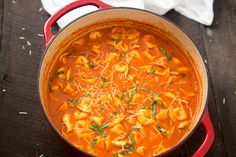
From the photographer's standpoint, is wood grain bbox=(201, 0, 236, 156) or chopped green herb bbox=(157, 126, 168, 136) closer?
chopped green herb bbox=(157, 126, 168, 136)

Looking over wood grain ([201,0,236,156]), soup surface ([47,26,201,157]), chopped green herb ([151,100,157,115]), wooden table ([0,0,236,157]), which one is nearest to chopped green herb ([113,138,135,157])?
soup surface ([47,26,201,157])

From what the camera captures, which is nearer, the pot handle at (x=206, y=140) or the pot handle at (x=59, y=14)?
the pot handle at (x=206, y=140)

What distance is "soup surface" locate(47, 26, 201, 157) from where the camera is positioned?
1423 mm

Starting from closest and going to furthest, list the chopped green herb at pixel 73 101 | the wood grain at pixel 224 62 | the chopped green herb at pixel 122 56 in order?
the chopped green herb at pixel 73 101, the chopped green herb at pixel 122 56, the wood grain at pixel 224 62

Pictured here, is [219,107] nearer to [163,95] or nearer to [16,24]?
[163,95]

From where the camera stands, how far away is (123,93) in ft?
4.90

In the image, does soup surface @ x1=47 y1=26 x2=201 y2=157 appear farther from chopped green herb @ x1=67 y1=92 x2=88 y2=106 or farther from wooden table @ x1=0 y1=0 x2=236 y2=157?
wooden table @ x1=0 y1=0 x2=236 y2=157

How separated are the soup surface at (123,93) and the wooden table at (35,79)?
19cm

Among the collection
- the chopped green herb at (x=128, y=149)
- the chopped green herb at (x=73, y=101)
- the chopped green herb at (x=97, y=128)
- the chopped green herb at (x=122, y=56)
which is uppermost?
the chopped green herb at (x=122, y=56)

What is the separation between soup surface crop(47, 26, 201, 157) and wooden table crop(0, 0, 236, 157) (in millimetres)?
187

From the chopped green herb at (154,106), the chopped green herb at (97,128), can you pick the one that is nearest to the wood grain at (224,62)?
the chopped green herb at (154,106)

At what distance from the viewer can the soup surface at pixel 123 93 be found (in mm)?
1423

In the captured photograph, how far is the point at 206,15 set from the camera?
189 centimetres

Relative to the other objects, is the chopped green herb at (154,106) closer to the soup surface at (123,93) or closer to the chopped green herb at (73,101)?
the soup surface at (123,93)
